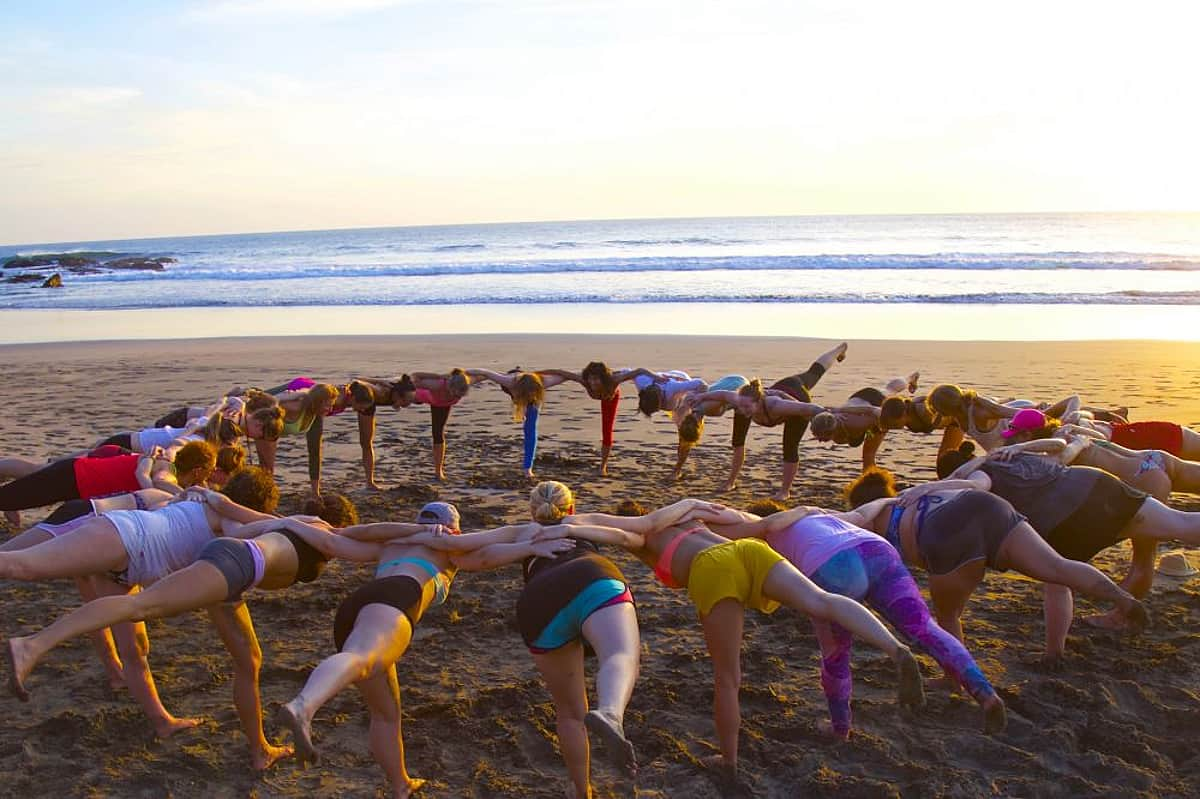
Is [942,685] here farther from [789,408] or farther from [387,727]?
[789,408]

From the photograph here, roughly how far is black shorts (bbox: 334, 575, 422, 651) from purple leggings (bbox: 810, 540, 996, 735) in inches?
80.5

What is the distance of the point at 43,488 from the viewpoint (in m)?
7.19

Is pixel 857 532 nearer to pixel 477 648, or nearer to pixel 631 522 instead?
pixel 631 522

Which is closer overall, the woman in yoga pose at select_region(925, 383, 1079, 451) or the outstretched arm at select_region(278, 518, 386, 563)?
the outstretched arm at select_region(278, 518, 386, 563)

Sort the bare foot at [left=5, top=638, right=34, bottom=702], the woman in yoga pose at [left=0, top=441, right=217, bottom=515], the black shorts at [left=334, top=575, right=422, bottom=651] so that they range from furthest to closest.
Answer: the woman in yoga pose at [left=0, top=441, right=217, bottom=515] < the black shorts at [left=334, top=575, right=422, bottom=651] < the bare foot at [left=5, top=638, right=34, bottom=702]

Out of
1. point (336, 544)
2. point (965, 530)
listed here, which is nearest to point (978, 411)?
point (965, 530)

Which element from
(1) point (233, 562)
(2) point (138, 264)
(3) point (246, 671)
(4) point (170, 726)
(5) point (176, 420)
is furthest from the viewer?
(2) point (138, 264)

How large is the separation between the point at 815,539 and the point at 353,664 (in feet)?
8.05

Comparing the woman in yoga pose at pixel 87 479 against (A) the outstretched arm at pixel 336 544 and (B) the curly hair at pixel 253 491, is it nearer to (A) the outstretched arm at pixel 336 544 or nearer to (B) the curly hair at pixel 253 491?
(B) the curly hair at pixel 253 491

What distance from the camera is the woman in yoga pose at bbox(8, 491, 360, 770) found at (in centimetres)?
432

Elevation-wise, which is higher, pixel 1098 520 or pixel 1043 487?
pixel 1043 487

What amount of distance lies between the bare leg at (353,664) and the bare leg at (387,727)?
0.63ft

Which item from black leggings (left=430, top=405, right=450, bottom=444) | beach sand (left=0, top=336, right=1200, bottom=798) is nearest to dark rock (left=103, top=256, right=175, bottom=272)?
black leggings (left=430, top=405, right=450, bottom=444)

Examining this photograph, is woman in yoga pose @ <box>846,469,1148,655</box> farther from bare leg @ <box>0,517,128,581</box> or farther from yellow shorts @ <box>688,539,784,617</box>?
bare leg @ <box>0,517,128,581</box>
